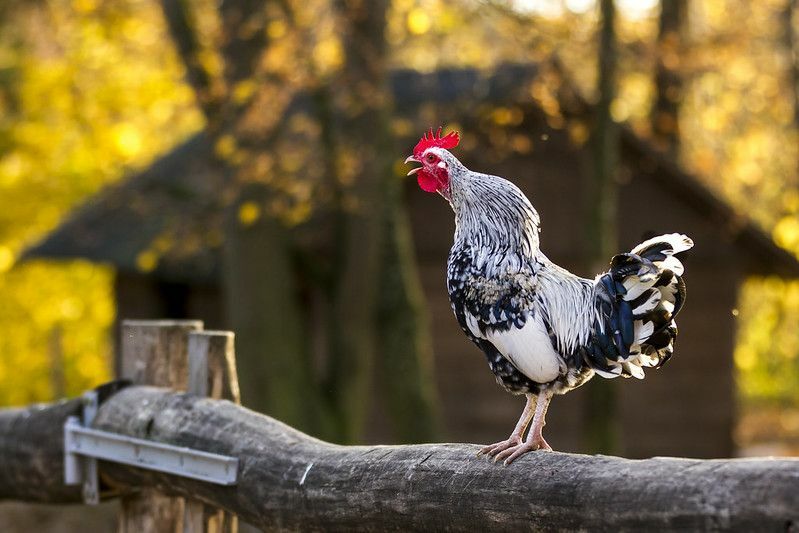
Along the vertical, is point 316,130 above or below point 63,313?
above

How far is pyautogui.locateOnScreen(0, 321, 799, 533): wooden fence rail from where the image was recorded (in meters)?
2.74

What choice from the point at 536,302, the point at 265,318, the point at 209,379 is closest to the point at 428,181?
the point at 536,302

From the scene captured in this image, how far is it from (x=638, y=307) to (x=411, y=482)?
2.64 feet

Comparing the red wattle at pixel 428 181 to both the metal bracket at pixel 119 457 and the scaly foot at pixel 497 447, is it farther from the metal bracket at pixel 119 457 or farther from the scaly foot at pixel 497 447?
the metal bracket at pixel 119 457

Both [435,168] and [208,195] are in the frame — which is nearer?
[435,168]

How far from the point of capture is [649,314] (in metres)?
3.41

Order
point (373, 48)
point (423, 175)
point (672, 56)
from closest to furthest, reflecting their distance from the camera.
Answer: point (423, 175)
point (373, 48)
point (672, 56)

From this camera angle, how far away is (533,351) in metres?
3.59

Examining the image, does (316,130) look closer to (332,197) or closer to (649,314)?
(332,197)

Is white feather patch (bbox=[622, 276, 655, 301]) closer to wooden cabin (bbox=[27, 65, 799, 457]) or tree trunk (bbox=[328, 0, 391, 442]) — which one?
tree trunk (bbox=[328, 0, 391, 442])

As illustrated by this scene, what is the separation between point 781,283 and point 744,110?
307 centimetres

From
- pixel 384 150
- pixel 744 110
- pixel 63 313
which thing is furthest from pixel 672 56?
pixel 63 313

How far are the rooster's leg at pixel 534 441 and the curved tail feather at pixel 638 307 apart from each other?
0.21 meters

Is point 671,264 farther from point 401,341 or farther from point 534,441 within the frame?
point 401,341
